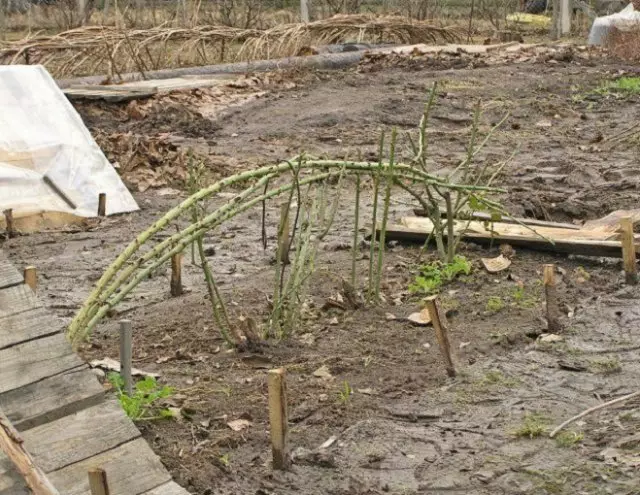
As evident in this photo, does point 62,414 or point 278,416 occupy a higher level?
→ point 62,414

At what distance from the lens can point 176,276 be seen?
265 inches

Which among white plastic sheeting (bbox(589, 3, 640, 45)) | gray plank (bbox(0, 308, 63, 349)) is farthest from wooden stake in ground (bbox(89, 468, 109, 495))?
white plastic sheeting (bbox(589, 3, 640, 45))

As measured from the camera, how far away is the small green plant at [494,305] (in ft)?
20.5

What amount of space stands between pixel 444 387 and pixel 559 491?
1076 mm

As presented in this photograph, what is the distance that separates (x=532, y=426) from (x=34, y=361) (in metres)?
1.98

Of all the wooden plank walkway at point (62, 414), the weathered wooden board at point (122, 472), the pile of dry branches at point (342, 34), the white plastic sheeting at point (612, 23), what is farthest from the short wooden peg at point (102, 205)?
the white plastic sheeting at point (612, 23)

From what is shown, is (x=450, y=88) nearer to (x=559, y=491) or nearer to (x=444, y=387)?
(x=444, y=387)

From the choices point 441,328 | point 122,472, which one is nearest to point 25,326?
point 122,472

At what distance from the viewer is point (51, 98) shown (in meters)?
9.94

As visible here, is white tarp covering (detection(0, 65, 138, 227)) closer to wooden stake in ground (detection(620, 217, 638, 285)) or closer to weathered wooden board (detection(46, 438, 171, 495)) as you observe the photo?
wooden stake in ground (detection(620, 217, 638, 285))

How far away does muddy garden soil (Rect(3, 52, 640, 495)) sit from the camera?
440 cm

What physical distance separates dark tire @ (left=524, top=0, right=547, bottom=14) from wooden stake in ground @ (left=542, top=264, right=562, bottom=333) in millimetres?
22628

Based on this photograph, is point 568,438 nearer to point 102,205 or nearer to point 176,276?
point 176,276

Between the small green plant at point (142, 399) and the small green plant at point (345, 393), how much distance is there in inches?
27.9
